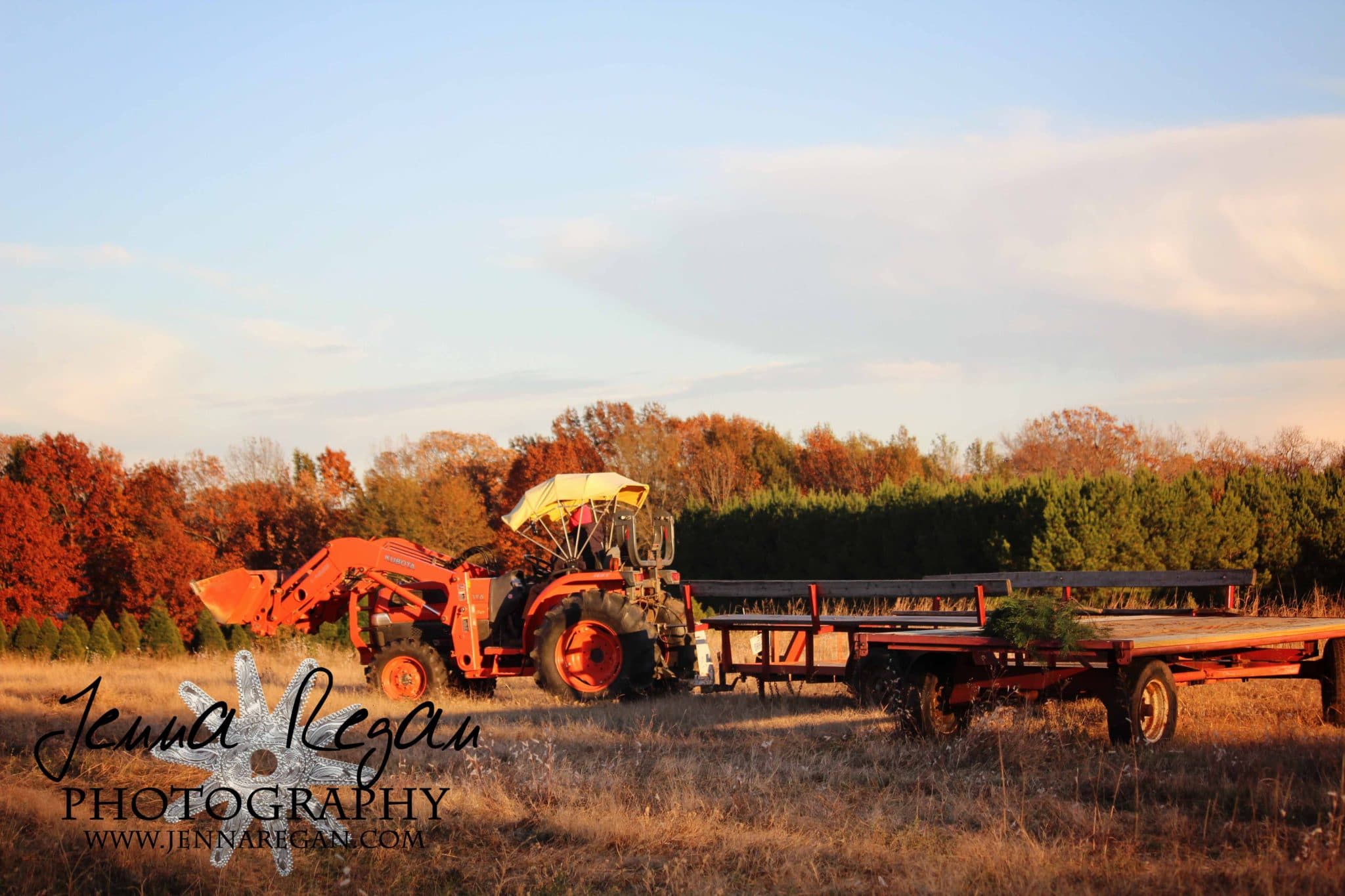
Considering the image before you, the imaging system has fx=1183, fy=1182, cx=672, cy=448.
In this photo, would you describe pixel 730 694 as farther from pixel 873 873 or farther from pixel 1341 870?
pixel 1341 870

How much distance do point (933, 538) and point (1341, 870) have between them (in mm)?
18218

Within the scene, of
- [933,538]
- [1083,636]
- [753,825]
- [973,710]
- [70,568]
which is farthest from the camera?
[70,568]

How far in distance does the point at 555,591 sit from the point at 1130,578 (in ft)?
18.1

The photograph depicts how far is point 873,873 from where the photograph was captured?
531cm

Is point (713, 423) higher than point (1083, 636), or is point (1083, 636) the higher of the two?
point (713, 423)

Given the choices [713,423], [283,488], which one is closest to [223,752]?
[283,488]

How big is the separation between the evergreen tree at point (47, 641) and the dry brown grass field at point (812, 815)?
13554 mm

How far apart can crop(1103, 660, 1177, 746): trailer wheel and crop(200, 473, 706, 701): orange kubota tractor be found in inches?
185

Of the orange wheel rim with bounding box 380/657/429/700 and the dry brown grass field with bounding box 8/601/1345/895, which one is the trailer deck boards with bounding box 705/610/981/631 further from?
the orange wheel rim with bounding box 380/657/429/700

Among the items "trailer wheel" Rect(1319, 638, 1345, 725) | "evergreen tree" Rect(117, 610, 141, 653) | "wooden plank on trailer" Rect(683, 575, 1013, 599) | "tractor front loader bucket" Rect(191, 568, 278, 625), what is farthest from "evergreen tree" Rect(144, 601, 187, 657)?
"trailer wheel" Rect(1319, 638, 1345, 725)

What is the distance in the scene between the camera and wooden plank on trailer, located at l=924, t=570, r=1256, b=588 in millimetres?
10125

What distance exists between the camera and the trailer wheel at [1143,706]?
7883mm

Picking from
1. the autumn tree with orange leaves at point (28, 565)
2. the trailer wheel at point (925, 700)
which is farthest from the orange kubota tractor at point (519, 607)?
the autumn tree with orange leaves at point (28, 565)

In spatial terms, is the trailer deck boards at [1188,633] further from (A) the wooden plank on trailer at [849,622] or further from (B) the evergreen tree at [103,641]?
(B) the evergreen tree at [103,641]
